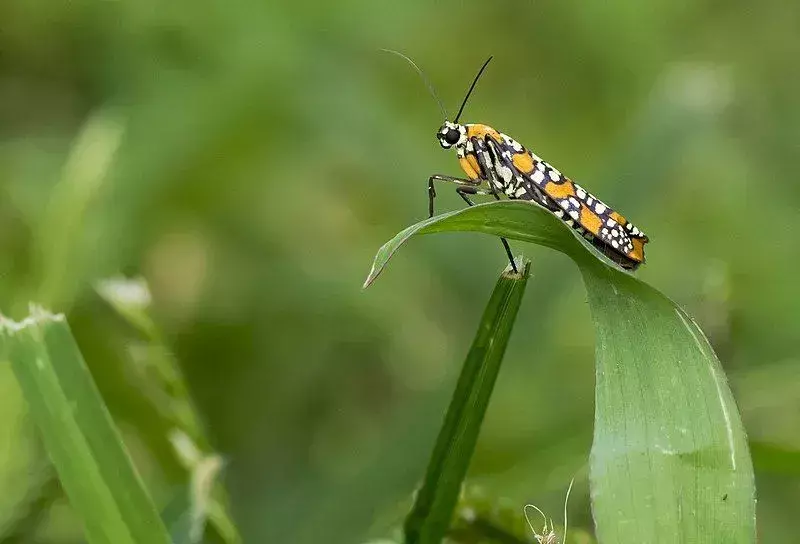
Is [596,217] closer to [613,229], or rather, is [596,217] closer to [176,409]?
[613,229]

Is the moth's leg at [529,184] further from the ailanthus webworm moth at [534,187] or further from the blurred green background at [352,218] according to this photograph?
the blurred green background at [352,218]

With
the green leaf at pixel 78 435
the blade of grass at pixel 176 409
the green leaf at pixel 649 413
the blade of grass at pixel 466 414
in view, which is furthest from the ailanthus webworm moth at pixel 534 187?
the green leaf at pixel 78 435

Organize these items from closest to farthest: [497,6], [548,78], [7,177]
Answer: [7,177], [548,78], [497,6]

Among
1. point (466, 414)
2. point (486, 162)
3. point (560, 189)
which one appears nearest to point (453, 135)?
point (486, 162)

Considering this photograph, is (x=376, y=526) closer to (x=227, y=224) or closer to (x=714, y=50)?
(x=227, y=224)

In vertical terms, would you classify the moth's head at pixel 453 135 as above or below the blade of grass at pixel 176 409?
above

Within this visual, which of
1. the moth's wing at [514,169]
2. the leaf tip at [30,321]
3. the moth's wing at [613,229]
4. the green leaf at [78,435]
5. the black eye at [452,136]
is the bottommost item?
the green leaf at [78,435]

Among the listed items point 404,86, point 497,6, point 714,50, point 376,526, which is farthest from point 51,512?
point 714,50
